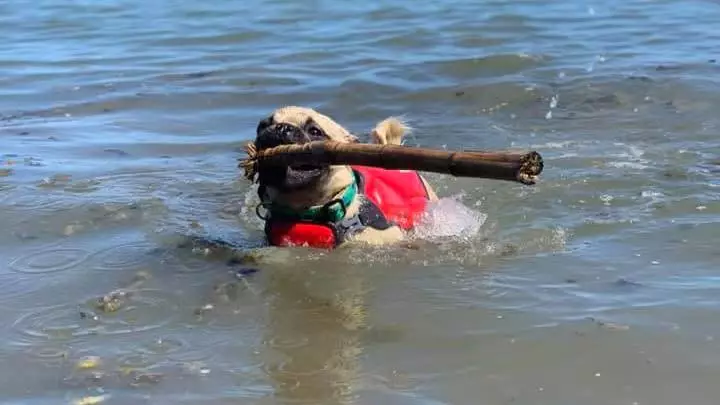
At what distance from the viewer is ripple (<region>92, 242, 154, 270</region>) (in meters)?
5.05

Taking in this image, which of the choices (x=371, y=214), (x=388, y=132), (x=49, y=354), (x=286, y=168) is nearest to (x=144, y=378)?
(x=49, y=354)

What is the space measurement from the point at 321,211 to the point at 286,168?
0.37 m

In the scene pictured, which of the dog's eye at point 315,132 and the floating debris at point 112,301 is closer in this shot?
the floating debris at point 112,301

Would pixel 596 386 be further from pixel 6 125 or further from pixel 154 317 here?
pixel 6 125

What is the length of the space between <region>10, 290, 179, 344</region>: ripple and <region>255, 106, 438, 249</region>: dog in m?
0.87

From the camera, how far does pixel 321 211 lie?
5.20 m

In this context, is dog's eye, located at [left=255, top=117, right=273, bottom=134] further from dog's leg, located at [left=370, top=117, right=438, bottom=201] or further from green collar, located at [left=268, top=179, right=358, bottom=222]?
dog's leg, located at [left=370, top=117, right=438, bottom=201]

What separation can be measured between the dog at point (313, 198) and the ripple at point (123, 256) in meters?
0.65

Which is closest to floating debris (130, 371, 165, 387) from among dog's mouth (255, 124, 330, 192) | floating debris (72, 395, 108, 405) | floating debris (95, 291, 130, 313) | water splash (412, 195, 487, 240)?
floating debris (72, 395, 108, 405)

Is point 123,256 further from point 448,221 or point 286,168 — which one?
point 448,221

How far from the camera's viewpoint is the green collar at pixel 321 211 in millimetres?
5188

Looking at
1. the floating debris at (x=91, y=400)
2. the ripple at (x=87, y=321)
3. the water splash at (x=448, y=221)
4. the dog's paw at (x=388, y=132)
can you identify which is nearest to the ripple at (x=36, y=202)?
the ripple at (x=87, y=321)

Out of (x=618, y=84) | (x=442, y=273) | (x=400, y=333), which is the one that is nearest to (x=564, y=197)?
(x=442, y=273)

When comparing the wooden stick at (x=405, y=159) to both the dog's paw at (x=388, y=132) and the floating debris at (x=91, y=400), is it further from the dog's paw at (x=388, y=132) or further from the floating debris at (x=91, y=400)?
the floating debris at (x=91, y=400)
